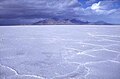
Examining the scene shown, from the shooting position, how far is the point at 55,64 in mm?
2701

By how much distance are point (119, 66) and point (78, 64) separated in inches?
26.6

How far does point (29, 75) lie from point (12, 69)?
1.38ft

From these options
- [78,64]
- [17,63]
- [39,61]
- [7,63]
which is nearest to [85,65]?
[78,64]

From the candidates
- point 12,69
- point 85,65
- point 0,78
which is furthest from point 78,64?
point 0,78

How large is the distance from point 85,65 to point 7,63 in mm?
1377

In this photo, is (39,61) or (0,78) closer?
(0,78)

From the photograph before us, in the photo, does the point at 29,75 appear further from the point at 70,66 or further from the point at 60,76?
the point at 70,66

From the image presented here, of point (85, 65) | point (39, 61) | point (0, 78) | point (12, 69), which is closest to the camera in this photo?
point (0, 78)

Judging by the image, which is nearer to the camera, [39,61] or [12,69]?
[12,69]

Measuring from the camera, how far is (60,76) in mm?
2121

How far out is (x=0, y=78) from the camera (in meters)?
2.06

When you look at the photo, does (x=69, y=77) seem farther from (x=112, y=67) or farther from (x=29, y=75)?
(x=112, y=67)

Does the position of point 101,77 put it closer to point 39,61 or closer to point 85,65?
point 85,65

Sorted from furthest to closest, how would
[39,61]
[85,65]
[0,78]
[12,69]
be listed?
[39,61]
[85,65]
[12,69]
[0,78]
